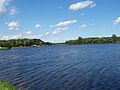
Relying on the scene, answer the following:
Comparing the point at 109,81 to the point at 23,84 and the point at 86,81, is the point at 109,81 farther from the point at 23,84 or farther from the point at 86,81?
the point at 23,84

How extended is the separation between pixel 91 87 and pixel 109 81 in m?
4.86

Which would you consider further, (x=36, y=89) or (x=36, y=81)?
(x=36, y=81)

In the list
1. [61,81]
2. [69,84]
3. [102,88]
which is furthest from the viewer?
[61,81]

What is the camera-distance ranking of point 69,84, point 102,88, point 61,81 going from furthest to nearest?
1. point 61,81
2. point 69,84
3. point 102,88

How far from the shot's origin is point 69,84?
3862 centimetres

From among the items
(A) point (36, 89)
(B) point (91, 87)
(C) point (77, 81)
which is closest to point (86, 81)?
(C) point (77, 81)

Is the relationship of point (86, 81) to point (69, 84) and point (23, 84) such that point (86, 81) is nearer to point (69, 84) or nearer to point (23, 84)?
point (69, 84)

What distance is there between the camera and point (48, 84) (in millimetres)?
39781

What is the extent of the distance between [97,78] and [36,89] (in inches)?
494

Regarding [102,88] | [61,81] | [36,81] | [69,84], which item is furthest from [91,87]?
[36,81]

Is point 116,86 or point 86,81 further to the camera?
point 86,81

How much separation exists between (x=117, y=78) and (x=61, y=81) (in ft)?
33.9

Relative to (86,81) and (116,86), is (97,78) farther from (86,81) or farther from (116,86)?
(116,86)

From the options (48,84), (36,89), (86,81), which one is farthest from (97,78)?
(36,89)
